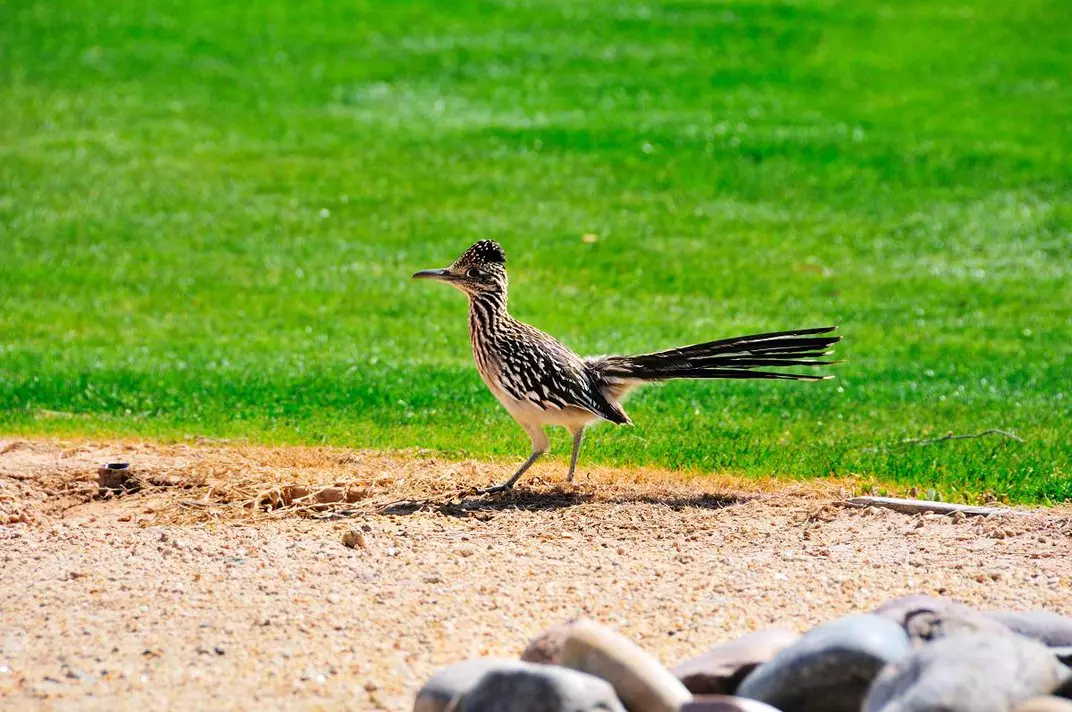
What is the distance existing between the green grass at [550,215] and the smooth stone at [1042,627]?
3.09 m

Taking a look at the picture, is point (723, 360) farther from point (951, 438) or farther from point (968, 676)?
point (968, 676)

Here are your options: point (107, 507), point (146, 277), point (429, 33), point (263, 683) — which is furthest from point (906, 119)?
point (263, 683)

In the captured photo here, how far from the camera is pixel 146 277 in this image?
15266 mm

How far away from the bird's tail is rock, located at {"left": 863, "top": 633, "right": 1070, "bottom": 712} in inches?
137

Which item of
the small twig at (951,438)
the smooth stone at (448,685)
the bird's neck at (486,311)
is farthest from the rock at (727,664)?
the small twig at (951,438)

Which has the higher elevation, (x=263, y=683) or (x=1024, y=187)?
(x=1024, y=187)

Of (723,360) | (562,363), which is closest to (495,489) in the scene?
(562,363)

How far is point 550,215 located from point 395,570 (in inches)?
429

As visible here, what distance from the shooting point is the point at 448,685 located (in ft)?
16.1

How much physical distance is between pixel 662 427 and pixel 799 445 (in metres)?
1.09

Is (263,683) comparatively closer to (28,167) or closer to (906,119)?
(28,167)

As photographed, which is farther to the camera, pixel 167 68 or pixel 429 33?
pixel 429 33

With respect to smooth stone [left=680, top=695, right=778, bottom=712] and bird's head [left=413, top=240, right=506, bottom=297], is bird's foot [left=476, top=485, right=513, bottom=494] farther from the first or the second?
smooth stone [left=680, top=695, right=778, bottom=712]

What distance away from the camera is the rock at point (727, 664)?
5156mm
